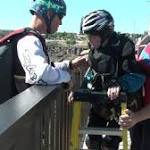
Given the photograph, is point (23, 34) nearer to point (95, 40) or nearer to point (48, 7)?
point (48, 7)

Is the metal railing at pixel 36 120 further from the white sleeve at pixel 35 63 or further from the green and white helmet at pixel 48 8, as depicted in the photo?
the green and white helmet at pixel 48 8

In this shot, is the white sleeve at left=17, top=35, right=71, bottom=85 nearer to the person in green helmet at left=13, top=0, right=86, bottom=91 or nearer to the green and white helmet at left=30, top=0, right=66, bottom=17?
the person in green helmet at left=13, top=0, right=86, bottom=91

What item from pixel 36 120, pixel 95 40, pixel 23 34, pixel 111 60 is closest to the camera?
pixel 36 120

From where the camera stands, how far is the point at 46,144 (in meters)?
4.04

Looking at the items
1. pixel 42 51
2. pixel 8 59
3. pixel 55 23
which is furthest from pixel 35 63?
pixel 55 23

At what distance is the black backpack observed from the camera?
443 cm

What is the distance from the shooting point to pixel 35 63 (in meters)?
4.21

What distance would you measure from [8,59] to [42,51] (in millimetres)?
297

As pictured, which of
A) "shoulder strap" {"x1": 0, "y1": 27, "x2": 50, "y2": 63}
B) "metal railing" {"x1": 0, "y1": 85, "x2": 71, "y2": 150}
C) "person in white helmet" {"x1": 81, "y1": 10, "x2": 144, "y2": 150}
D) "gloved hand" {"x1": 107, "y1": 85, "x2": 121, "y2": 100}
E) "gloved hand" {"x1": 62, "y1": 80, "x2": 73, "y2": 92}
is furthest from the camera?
"gloved hand" {"x1": 62, "y1": 80, "x2": 73, "y2": 92}

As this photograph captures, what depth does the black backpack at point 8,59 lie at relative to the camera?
443 centimetres

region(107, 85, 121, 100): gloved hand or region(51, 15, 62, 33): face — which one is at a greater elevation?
region(51, 15, 62, 33): face

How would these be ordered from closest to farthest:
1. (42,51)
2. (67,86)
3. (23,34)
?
(42,51), (23,34), (67,86)

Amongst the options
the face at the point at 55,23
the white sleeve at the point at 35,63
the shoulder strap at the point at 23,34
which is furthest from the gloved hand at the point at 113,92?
the face at the point at 55,23

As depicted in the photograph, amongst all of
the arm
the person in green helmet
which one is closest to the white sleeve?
the person in green helmet
